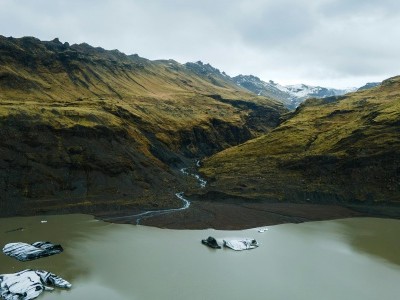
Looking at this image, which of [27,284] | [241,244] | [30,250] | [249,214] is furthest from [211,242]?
[27,284]

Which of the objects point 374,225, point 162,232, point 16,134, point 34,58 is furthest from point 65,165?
point 34,58

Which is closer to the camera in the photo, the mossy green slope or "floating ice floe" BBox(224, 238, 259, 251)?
"floating ice floe" BBox(224, 238, 259, 251)

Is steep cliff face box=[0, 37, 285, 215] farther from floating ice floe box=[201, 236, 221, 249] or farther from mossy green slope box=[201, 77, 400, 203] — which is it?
floating ice floe box=[201, 236, 221, 249]

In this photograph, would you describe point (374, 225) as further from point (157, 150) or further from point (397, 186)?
point (157, 150)

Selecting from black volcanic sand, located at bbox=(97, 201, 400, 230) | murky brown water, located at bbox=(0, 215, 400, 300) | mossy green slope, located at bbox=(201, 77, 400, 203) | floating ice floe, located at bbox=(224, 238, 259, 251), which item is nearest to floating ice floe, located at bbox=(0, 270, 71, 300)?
murky brown water, located at bbox=(0, 215, 400, 300)

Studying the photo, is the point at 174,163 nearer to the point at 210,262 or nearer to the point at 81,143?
the point at 81,143

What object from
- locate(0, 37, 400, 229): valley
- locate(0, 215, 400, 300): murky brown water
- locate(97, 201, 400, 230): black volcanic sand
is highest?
locate(0, 37, 400, 229): valley
